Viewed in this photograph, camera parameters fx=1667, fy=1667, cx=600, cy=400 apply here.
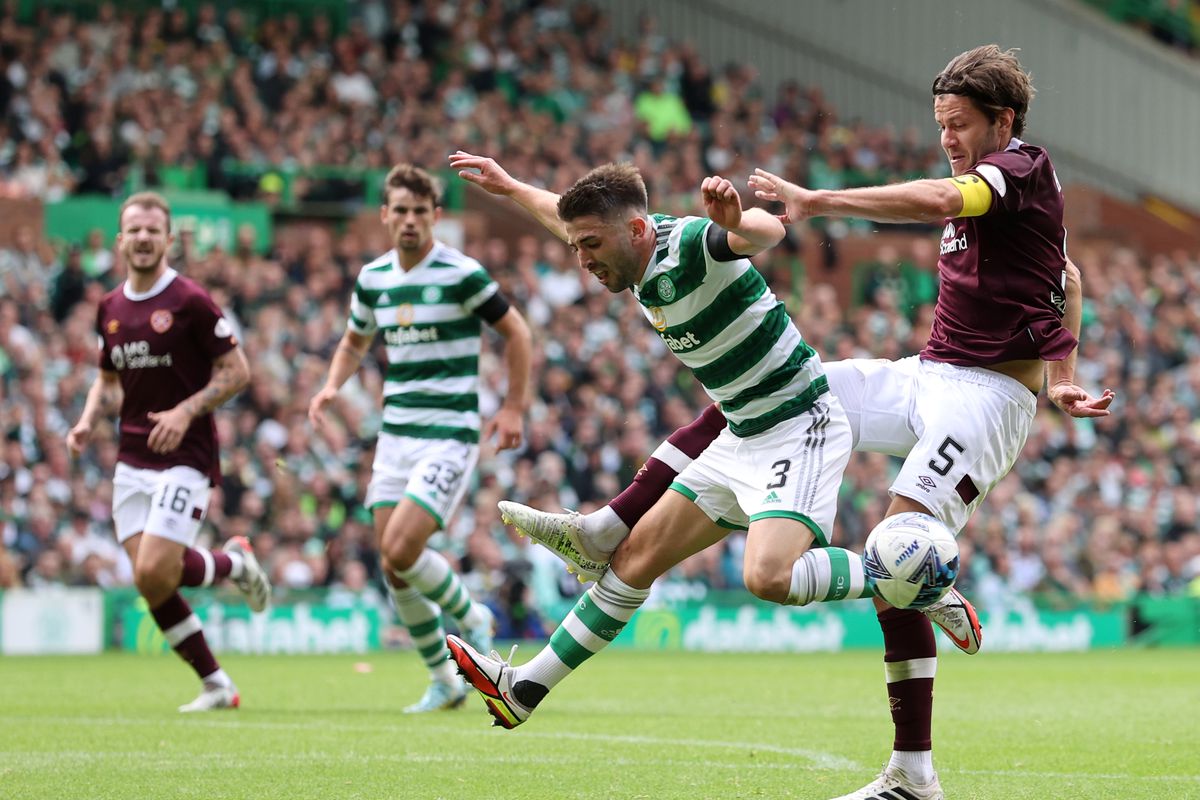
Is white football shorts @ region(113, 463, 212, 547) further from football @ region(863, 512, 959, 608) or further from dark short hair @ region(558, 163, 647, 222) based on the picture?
football @ region(863, 512, 959, 608)

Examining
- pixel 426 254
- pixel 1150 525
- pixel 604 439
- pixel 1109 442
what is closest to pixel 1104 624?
pixel 1150 525

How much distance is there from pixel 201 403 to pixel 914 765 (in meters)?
4.76

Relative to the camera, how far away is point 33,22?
71.3 ft

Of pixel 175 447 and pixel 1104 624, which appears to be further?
pixel 1104 624

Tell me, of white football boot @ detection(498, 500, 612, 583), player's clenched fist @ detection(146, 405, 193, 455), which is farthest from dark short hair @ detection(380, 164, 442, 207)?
white football boot @ detection(498, 500, 612, 583)

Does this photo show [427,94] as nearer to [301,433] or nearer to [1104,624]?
[301,433]

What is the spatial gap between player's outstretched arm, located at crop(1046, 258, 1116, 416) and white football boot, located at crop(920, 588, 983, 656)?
0.80 metres

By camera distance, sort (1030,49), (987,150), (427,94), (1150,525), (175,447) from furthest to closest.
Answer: (1030,49) → (427,94) → (1150,525) → (175,447) → (987,150)

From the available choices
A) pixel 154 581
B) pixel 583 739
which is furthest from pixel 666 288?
pixel 154 581

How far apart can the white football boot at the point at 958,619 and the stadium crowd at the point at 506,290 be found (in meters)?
10.1

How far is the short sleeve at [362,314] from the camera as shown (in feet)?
32.1

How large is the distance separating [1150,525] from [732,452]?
51.5 ft

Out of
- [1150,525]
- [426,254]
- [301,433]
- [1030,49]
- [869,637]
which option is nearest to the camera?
[426,254]

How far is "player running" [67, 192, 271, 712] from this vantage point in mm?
9219
